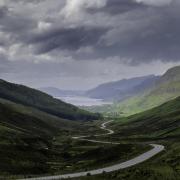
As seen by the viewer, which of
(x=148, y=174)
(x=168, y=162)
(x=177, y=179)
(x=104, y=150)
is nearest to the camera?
(x=177, y=179)

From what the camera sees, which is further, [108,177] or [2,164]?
[2,164]

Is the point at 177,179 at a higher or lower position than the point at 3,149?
lower

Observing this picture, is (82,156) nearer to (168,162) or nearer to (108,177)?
(168,162)

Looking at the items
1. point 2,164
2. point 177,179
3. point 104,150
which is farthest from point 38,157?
point 177,179

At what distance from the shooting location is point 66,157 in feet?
523

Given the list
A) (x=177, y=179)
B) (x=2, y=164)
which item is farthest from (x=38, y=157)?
(x=177, y=179)

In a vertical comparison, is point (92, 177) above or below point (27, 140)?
below

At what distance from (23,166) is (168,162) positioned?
46.7 meters

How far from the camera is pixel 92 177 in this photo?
217ft

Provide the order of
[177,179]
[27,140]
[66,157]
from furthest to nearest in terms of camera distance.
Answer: [27,140], [66,157], [177,179]

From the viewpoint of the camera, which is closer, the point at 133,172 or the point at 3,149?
the point at 133,172

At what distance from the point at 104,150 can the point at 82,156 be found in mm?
10218

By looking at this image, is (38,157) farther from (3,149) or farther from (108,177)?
(108,177)

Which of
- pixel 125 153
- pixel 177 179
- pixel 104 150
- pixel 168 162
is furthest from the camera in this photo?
pixel 104 150
